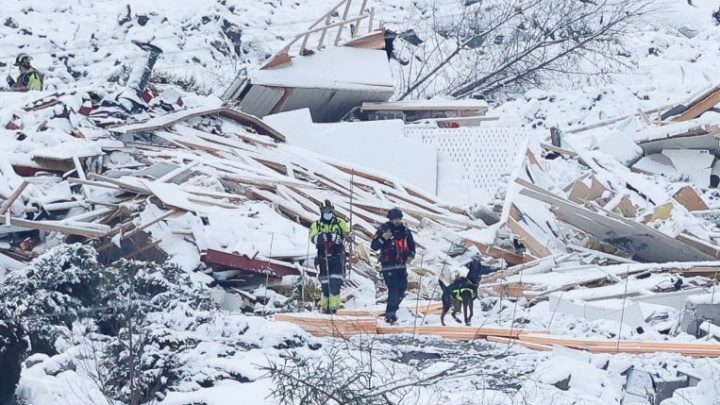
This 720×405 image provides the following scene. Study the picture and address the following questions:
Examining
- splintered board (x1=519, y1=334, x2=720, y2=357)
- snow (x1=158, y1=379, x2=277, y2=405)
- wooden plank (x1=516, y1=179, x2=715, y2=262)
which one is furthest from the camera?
wooden plank (x1=516, y1=179, x2=715, y2=262)

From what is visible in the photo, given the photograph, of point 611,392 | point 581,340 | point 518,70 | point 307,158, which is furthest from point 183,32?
point 611,392

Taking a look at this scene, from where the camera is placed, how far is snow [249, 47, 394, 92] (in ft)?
60.2

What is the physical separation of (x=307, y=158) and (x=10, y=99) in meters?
3.92

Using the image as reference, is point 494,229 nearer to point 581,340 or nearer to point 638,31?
point 581,340

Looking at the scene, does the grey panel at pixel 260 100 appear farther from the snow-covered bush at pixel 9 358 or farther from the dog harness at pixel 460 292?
the snow-covered bush at pixel 9 358

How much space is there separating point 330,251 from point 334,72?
699cm

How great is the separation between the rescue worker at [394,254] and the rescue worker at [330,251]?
404 millimetres

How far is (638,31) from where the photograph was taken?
25359mm

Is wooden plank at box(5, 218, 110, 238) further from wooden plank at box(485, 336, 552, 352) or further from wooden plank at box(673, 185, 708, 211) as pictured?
wooden plank at box(673, 185, 708, 211)

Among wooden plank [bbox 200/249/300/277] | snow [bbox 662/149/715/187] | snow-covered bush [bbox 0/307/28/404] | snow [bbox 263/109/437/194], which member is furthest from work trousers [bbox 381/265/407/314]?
snow [bbox 662/149/715/187]

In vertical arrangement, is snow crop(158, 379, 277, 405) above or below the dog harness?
above

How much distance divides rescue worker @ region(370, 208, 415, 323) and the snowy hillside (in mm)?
288

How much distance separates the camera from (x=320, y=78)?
18.6 meters

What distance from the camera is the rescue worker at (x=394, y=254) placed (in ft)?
38.7
